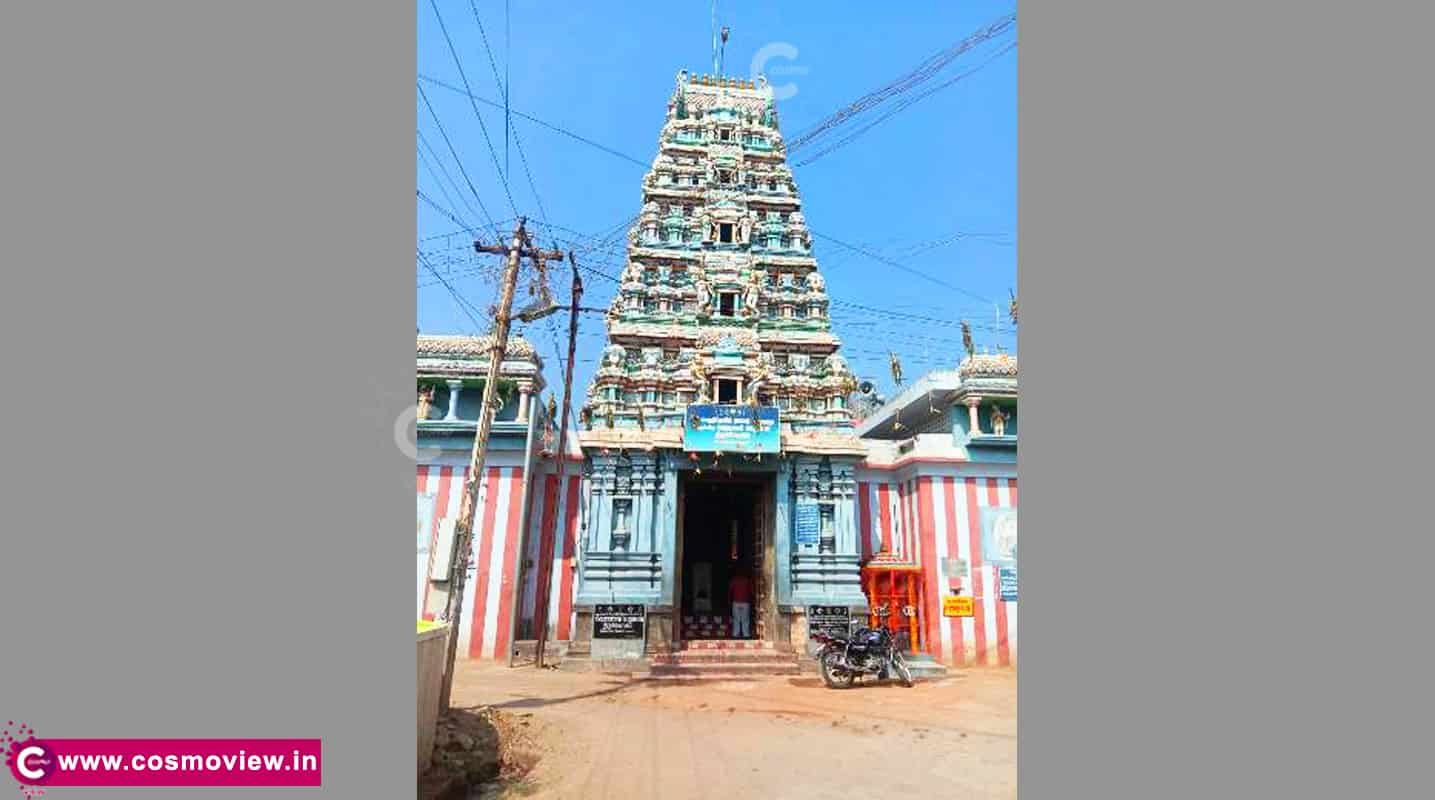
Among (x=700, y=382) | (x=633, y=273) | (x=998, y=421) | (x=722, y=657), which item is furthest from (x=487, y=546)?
(x=998, y=421)

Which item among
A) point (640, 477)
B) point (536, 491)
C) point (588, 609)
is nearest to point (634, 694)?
point (588, 609)

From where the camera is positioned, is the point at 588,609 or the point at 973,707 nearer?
the point at 973,707

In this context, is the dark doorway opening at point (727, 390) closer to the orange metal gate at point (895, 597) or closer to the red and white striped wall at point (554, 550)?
the red and white striped wall at point (554, 550)

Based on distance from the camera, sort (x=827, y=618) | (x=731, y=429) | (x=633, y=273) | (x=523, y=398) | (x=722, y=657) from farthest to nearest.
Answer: (x=633, y=273) → (x=523, y=398) → (x=731, y=429) → (x=827, y=618) → (x=722, y=657)

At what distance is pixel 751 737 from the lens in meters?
8.43

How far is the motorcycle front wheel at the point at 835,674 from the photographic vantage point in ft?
40.9

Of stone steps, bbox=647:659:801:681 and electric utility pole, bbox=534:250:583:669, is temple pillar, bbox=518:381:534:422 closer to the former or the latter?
electric utility pole, bbox=534:250:583:669

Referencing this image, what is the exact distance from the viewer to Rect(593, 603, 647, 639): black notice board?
14617 mm

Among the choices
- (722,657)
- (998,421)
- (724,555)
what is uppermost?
(998,421)

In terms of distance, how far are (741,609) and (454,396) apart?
9.30 m

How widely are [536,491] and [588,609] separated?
377 cm

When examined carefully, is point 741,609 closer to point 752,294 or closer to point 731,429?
point 731,429

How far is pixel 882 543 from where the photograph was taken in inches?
697
